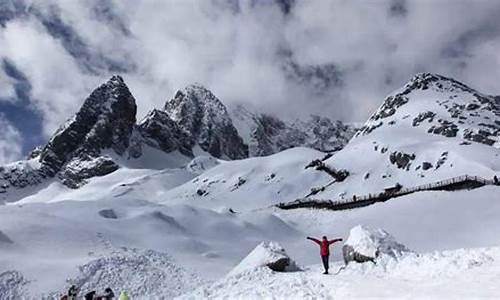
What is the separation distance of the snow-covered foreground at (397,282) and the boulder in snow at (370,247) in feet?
2.65

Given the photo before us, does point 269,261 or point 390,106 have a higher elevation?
point 390,106

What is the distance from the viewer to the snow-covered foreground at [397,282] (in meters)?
15.3

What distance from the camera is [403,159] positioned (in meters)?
83.2

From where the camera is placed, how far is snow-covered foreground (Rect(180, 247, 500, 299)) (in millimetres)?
15328

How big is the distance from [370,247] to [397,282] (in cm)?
479

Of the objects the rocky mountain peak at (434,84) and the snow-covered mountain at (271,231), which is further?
the rocky mountain peak at (434,84)

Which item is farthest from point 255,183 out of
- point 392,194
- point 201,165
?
point 201,165

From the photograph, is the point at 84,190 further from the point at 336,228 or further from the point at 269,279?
the point at 269,279

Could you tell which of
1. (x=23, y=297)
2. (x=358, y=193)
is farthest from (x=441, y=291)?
(x=358, y=193)

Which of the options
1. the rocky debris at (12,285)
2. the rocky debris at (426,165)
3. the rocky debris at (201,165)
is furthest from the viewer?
the rocky debris at (201,165)

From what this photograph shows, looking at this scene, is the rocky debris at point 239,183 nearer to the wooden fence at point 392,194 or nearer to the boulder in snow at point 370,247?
the wooden fence at point 392,194

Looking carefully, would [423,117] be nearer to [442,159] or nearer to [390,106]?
[390,106]

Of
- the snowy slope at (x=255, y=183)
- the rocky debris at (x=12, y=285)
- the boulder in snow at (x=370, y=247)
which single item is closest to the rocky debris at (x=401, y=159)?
the snowy slope at (x=255, y=183)

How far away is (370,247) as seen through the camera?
74.0 ft
